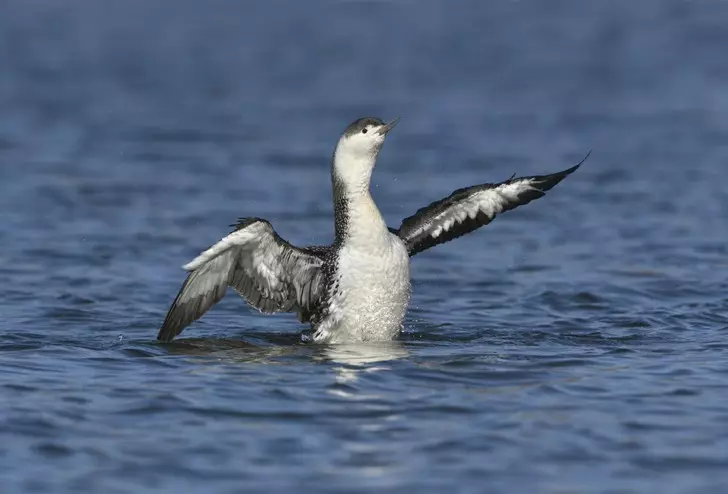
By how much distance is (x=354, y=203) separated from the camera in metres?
10.7

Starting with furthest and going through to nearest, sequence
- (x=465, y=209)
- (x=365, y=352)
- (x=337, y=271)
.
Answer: (x=465, y=209) → (x=337, y=271) → (x=365, y=352)

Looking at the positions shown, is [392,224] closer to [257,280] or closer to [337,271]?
[257,280]

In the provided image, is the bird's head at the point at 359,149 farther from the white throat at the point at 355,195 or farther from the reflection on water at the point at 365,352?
the reflection on water at the point at 365,352

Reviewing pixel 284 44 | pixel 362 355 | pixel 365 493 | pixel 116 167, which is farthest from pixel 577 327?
pixel 284 44

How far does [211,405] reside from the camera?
29.1 feet

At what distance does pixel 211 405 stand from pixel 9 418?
1.20 metres

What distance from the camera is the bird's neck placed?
1064 cm

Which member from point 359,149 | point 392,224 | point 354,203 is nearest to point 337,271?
point 354,203

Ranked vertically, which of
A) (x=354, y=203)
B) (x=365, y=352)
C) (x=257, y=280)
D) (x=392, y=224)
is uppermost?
(x=392, y=224)

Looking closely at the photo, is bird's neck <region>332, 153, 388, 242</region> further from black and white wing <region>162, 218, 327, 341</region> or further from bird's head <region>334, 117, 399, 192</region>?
black and white wing <region>162, 218, 327, 341</region>

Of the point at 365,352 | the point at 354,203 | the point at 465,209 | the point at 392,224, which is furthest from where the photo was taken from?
the point at 392,224

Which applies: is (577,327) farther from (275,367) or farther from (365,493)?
(365,493)

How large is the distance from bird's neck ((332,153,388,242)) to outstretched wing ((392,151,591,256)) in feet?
2.48

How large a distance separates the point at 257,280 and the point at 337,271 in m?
0.65
